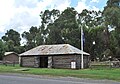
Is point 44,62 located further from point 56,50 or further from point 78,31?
point 78,31

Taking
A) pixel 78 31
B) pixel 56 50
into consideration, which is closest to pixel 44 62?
pixel 56 50

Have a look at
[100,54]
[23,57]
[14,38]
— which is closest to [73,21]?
[100,54]

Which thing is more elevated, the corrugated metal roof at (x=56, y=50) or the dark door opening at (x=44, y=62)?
the corrugated metal roof at (x=56, y=50)

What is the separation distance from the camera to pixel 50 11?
314 ft

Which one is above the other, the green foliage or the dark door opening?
the green foliage

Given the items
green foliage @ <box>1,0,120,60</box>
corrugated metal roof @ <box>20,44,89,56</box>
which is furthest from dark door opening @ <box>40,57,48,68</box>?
green foliage @ <box>1,0,120,60</box>

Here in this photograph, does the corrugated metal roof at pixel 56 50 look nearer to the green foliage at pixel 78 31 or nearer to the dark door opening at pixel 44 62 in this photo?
the dark door opening at pixel 44 62

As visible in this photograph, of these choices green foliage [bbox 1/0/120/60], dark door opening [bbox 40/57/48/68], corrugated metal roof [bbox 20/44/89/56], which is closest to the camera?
corrugated metal roof [bbox 20/44/89/56]

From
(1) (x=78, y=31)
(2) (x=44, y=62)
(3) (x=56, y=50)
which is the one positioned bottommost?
(2) (x=44, y=62)

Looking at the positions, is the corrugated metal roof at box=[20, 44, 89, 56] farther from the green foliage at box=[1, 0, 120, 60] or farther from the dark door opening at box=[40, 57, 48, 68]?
the green foliage at box=[1, 0, 120, 60]

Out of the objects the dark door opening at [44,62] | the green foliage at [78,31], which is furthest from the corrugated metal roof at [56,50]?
the green foliage at [78,31]

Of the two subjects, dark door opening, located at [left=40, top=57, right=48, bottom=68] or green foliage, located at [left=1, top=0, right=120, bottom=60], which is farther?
green foliage, located at [left=1, top=0, right=120, bottom=60]

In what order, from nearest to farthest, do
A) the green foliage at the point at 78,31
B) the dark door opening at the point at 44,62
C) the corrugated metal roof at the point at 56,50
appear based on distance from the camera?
the corrugated metal roof at the point at 56,50 < the dark door opening at the point at 44,62 < the green foliage at the point at 78,31

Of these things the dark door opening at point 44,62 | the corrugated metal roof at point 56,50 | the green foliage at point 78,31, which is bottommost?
the dark door opening at point 44,62
